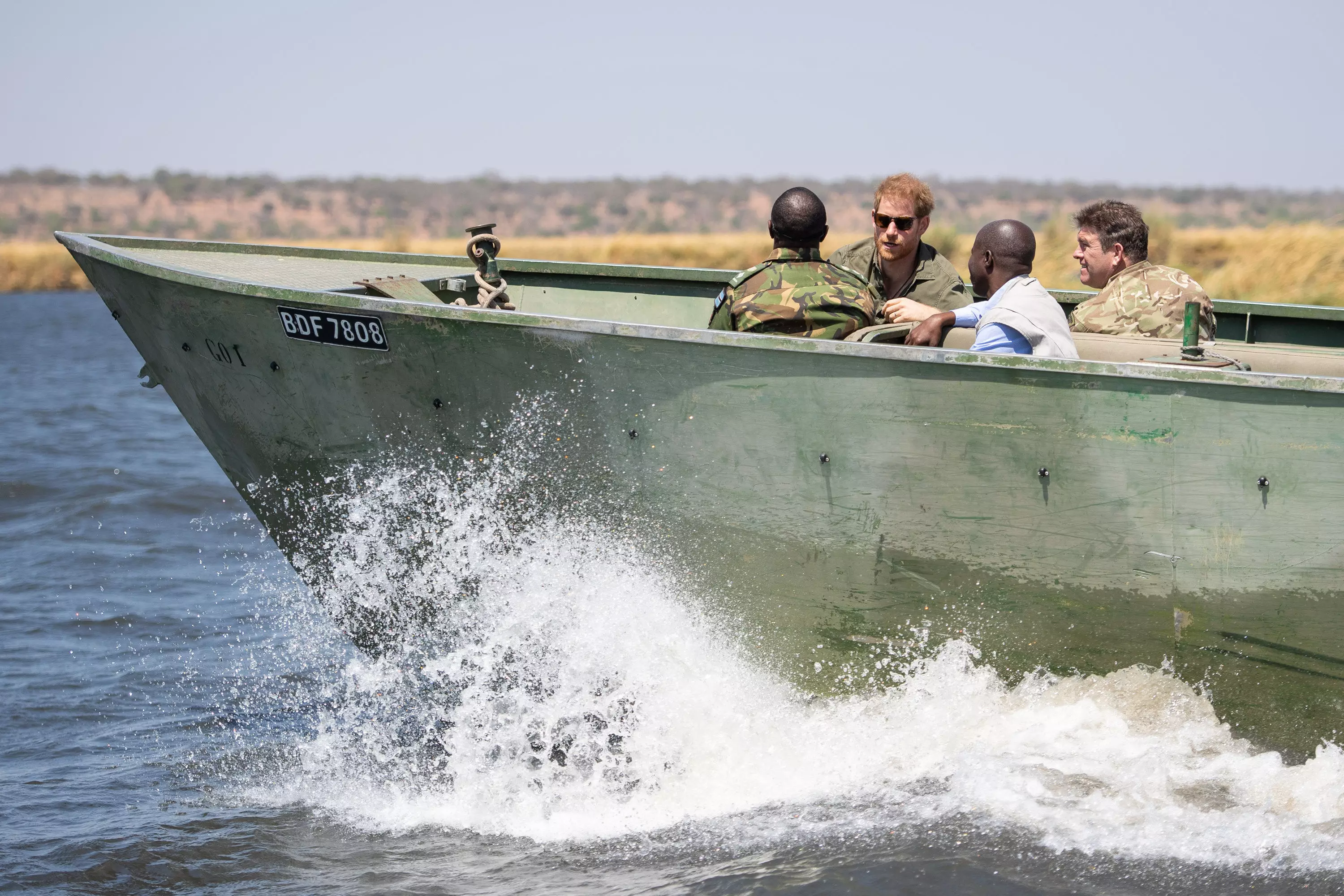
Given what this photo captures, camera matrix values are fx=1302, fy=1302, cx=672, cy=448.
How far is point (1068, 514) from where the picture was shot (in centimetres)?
423

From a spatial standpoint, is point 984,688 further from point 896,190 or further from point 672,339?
point 896,190

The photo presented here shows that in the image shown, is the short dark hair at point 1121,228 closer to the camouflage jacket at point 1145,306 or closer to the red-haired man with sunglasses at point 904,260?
the camouflage jacket at point 1145,306

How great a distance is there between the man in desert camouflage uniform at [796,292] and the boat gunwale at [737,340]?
328mm

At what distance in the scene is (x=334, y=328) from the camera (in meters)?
4.71

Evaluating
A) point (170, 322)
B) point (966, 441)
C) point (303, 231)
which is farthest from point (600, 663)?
point (303, 231)

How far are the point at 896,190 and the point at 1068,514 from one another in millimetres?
1816

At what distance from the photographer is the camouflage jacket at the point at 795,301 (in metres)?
4.78

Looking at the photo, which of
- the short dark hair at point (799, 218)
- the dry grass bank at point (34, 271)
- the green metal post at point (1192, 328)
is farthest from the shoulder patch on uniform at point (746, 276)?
the dry grass bank at point (34, 271)

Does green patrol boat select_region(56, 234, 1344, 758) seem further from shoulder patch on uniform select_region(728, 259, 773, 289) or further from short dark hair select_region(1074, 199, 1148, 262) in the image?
short dark hair select_region(1074, 199, 1148, 262)

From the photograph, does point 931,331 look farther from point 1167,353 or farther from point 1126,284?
point 1126,284

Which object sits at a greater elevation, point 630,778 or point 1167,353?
point 1167,353

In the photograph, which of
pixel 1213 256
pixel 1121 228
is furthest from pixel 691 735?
pixel 1213 256

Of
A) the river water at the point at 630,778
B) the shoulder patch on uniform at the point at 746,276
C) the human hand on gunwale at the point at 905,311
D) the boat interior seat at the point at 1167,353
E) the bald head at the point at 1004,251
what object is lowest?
the river water at the point at 630,778

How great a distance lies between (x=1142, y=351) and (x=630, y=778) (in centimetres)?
243
